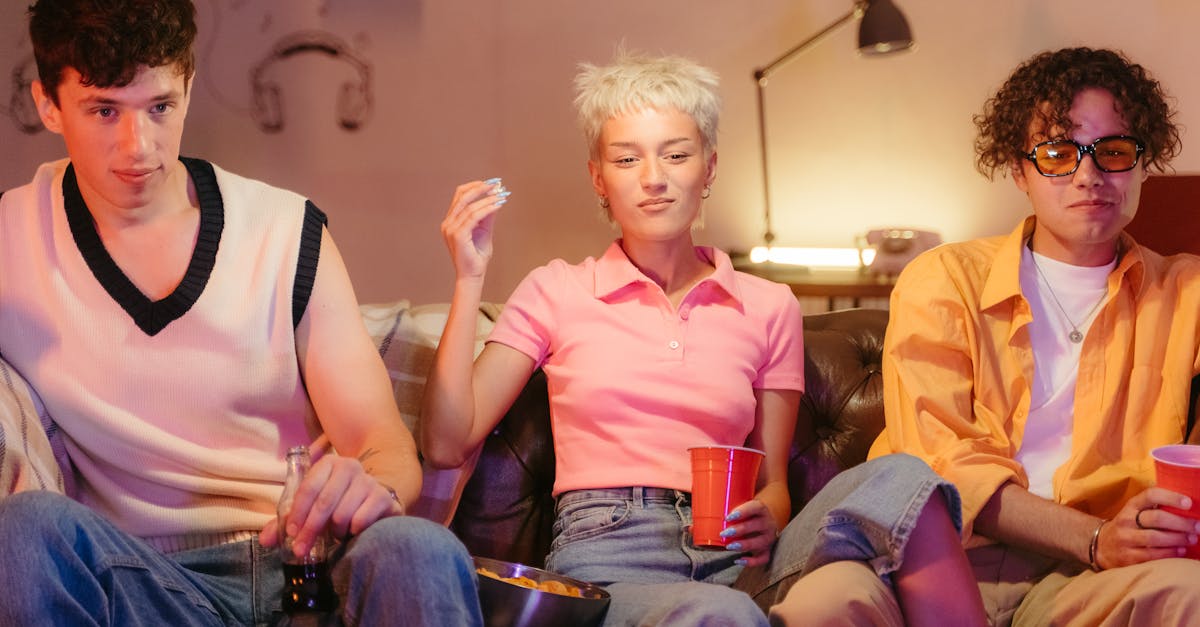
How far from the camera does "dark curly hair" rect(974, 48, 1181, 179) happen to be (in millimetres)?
2221

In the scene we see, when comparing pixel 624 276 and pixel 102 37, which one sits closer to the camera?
pixel 102 37

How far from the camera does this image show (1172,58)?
3738 millimetres

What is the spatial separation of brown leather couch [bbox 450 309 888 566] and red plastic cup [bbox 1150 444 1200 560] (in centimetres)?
65

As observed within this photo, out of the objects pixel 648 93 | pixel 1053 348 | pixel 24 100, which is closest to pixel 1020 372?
pixel 1053 348

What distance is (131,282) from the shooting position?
1.94m

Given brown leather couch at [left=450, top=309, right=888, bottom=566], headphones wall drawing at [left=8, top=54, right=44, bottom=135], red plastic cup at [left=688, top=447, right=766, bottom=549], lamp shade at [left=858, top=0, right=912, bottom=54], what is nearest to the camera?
red plastic cup at [left=688, top=447, right=766, bottom=549]

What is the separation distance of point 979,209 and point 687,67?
193cm

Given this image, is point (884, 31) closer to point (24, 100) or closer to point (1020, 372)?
point (1020, 372)

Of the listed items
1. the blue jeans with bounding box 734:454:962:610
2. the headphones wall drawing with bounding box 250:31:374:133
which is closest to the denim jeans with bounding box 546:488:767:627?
the blue jeans with bounding box 734:454:962:610

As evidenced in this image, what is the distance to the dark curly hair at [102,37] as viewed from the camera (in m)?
1.88

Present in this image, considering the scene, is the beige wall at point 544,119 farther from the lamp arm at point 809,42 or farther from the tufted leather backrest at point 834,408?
the tufted leather backrest at point 834,408

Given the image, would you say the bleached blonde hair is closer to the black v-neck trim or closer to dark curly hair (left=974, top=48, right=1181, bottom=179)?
dark curly hair (left=974, top=48, right=1181, bottom=179)

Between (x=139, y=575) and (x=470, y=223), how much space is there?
31.3 inches

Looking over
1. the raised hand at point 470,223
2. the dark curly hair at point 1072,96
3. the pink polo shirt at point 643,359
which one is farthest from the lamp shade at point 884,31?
the raised hand at point 470,223
